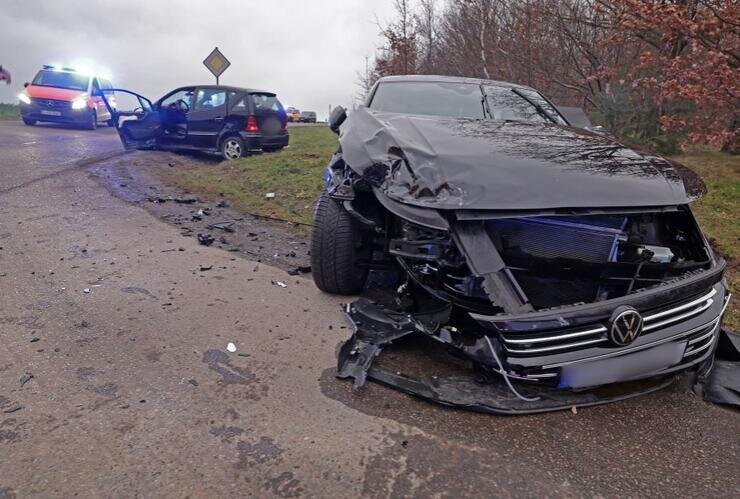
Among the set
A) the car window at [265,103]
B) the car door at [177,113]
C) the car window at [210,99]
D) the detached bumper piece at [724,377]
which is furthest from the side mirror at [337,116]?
the car door at [177,113]

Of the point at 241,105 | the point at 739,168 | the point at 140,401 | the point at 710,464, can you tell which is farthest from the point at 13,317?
the point at 739,168

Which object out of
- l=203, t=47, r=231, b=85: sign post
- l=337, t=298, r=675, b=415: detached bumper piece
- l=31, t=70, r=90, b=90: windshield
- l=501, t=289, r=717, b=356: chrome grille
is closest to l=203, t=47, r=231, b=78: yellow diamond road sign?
l=203, t=47, r=231, b=85: sign post

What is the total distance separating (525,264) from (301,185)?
5.18m

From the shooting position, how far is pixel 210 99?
10.1 m

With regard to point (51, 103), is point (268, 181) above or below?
below

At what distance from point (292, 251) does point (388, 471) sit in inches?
120

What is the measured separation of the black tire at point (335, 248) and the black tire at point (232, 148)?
693 centimetres

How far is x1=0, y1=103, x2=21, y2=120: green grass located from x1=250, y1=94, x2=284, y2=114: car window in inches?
478

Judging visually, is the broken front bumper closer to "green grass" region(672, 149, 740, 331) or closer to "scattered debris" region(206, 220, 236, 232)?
"green grass" region(672, 149, 740, 331)

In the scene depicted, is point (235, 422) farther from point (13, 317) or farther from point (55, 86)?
point (55, 86)

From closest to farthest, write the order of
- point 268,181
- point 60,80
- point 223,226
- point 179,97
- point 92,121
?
point 223,226, point 268,181, point 179,97, point 60,80, point 92,121

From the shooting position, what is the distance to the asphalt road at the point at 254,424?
6.18 feet

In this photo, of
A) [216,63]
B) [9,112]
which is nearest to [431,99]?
[216,63]

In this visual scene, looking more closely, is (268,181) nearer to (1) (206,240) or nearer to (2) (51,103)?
(1) (206,240)
